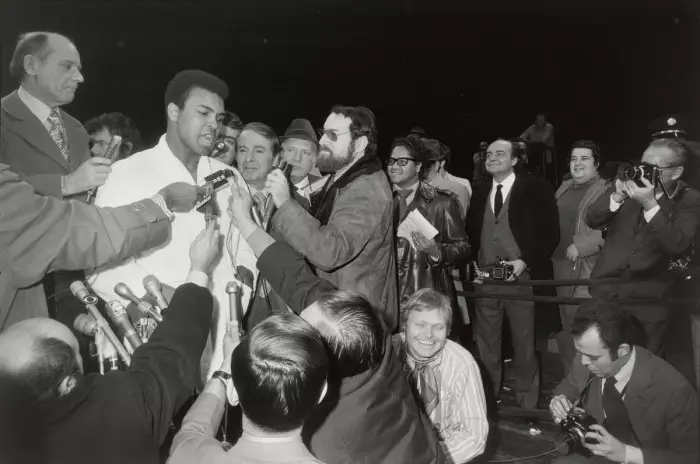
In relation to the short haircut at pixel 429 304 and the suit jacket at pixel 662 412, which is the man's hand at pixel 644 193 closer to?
the suit jacket at pixel 662 412

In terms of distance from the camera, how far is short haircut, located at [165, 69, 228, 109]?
6.24 feet

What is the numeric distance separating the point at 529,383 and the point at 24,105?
2.95 m

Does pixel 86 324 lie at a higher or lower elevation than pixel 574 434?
higher

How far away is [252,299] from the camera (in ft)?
7.46

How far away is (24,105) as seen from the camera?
1.60 metres

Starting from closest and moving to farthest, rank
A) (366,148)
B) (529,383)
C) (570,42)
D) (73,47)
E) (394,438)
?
(394,438) → (73,47) → (366,148) → (570,42) → (529,383)

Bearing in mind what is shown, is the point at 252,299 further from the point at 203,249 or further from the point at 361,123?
the point at 361,123

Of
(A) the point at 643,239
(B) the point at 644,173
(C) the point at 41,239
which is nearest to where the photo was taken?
(C) the point at 41,239

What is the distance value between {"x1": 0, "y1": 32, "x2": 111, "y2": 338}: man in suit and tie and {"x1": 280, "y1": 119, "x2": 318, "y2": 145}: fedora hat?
2.93 feet

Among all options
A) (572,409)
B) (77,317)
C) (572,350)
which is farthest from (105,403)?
(572,350)

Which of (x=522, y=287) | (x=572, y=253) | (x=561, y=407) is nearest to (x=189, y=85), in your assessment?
(x=561, y=407)

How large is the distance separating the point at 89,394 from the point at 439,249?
2.13 m

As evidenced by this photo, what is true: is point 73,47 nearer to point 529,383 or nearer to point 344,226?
point 344,226

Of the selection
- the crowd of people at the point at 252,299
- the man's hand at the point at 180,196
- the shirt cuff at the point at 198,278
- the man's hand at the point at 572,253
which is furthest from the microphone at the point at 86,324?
the man's hand at the point at 572,253
